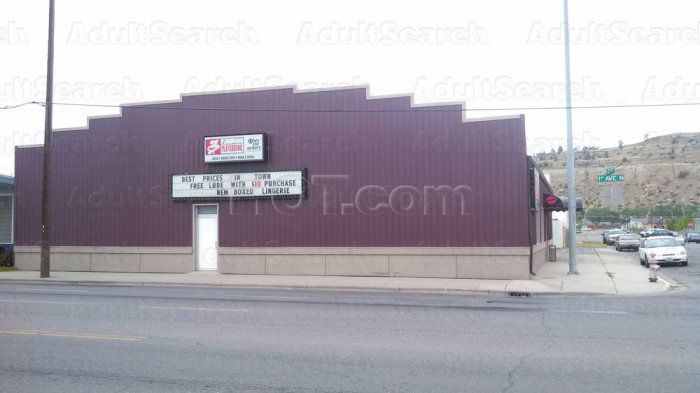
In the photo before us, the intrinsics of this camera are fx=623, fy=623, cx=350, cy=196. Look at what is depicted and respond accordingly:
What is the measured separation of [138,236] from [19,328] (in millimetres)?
14341

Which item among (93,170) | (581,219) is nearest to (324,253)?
(93,170)

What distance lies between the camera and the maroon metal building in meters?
21.5

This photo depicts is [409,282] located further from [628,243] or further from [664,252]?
[628,243]

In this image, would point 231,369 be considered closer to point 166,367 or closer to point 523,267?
point 166,367

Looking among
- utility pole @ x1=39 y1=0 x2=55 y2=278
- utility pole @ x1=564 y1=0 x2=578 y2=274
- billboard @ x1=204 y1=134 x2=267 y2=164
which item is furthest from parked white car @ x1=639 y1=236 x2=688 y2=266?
utility pole @ x1=39 y1=0 x2=55 y2=278

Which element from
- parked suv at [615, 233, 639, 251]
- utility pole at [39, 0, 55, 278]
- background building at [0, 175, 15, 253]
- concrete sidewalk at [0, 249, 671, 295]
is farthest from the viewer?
parked suv at [615, 233, 639, 251]

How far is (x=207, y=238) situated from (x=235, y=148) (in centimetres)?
377

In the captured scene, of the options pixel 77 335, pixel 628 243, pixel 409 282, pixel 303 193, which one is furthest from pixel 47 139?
pixel 628 243

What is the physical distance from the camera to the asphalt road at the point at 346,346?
7203 mm

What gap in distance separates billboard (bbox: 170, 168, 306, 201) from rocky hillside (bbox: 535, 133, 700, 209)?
79438 mm

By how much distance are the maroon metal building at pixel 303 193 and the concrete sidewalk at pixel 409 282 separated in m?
0.97

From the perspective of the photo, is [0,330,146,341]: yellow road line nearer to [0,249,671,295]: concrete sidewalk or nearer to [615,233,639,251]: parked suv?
[0,249,671,295]: concrete sidewalk

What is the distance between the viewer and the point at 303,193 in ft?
76.2

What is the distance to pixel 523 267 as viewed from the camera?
21.1 metres
